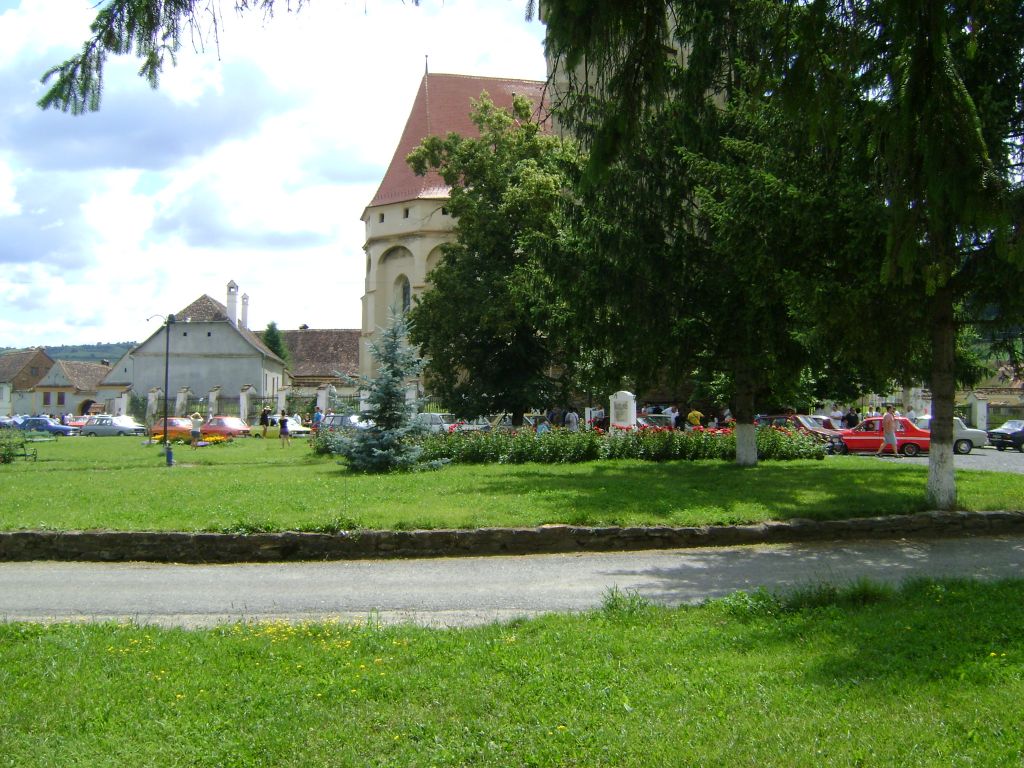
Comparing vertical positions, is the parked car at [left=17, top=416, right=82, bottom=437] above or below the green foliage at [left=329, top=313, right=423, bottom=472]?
below

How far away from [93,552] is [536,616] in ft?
23.1

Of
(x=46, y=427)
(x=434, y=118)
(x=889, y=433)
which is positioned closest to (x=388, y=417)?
(x=889, y=433)

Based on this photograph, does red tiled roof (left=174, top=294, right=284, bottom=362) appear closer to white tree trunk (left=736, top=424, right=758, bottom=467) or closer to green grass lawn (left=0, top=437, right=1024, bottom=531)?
green grass lawn (left=0, top=437, right=1024, bottom=531)

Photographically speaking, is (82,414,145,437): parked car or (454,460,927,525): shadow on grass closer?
(454,460,927,525): shadow on grass

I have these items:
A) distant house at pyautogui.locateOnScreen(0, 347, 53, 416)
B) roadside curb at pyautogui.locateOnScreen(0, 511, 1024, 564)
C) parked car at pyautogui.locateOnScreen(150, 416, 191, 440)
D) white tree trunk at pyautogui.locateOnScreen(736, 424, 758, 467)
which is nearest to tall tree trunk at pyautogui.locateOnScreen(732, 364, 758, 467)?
white tree trunk at pyautogui.locateOnScreen(736, 424, 758, 467)

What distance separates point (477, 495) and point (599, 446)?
332 inches

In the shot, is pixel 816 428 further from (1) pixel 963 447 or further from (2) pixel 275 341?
(2) pixel 275 341

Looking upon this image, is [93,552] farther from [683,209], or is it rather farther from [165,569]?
[683,209]

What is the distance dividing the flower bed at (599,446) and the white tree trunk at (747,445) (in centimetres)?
214

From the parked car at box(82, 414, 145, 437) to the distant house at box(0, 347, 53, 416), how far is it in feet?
131

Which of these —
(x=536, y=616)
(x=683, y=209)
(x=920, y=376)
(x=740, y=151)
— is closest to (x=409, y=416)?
(x=683, y=209)

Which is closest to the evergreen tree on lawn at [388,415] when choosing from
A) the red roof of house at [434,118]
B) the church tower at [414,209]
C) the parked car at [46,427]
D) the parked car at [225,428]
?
the parked car at [225,428]

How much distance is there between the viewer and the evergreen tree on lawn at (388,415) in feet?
68.7

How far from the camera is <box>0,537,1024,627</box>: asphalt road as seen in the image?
28.2 feet
